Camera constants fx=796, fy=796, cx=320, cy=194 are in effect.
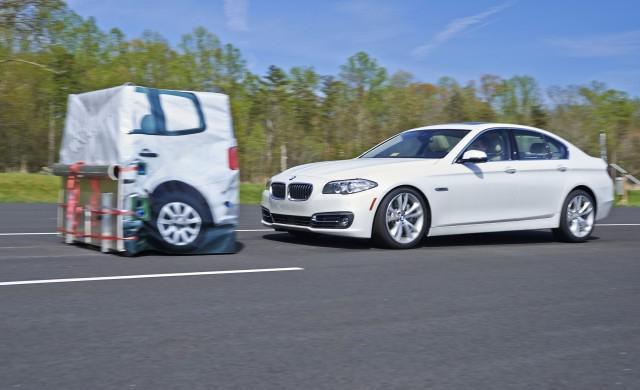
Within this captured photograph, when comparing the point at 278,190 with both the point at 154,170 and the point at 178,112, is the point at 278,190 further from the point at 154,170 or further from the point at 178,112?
the point at 154,170

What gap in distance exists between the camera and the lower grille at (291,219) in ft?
29.9

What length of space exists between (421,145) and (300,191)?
1.90m

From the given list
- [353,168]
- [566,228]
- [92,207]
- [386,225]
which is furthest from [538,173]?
[92,207]

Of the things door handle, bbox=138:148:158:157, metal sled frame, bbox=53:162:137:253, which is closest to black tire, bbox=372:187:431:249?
door handle, bbox=138:148:158:157

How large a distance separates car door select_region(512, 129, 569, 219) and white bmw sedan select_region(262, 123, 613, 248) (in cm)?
1

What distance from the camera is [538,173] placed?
10.4 meters

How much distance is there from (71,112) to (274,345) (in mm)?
5312

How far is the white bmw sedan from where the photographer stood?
896 centimetres

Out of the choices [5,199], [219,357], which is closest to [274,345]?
[219,357]

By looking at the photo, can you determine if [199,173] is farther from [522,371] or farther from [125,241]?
[522,371]

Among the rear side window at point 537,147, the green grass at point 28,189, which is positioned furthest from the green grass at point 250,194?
the rear side window at point 537,147

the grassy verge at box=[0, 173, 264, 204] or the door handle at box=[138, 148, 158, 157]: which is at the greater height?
the door handle at box=[138, 148, 158, 157]

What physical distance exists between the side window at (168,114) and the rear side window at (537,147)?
4424mm

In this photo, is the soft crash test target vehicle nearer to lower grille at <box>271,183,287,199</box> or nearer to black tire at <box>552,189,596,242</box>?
lower grille at <box>271,183,287,199</box>
